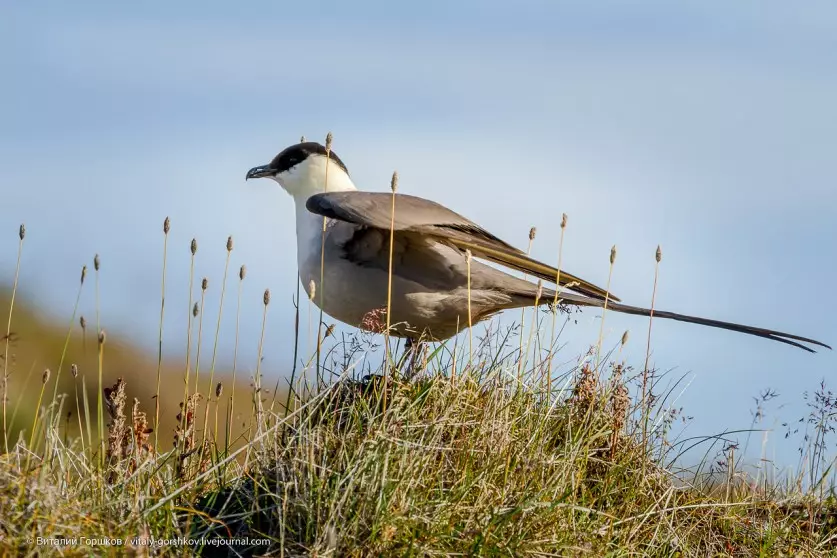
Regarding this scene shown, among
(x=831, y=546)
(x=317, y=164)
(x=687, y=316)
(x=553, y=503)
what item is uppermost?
(x=317, y=164)

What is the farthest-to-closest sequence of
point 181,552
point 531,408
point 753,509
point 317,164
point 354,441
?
1. point 317,164
2. point 753,509
3. point 531,408
4. point 354,441
5. point 181,552

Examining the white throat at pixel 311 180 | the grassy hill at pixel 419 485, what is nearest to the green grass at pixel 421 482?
the grassy hill at pixel 419 485

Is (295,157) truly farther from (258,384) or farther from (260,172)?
(258,384)

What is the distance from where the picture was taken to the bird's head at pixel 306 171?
20.6ft

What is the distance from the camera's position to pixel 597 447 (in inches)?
179

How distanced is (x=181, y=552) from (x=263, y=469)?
0.51 metres

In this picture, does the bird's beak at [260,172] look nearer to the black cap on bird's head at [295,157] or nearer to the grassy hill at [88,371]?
the black cap on bird's head at [295,157]

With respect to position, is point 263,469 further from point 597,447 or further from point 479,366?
point 597,447

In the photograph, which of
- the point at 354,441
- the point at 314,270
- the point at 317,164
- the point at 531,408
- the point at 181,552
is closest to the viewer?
the point at 181,552

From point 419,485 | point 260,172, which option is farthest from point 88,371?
point 419,485

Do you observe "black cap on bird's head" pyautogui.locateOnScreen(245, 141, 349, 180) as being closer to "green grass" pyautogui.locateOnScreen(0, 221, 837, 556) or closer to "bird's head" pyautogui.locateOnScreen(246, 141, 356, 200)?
"bird's head" pyautogui.locateOnScreen(246, 141, 356, 200)

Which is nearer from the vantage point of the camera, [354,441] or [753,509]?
[354,441]

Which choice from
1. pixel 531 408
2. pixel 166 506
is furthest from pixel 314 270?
pixel 166 506

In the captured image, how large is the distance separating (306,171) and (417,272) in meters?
1.60
